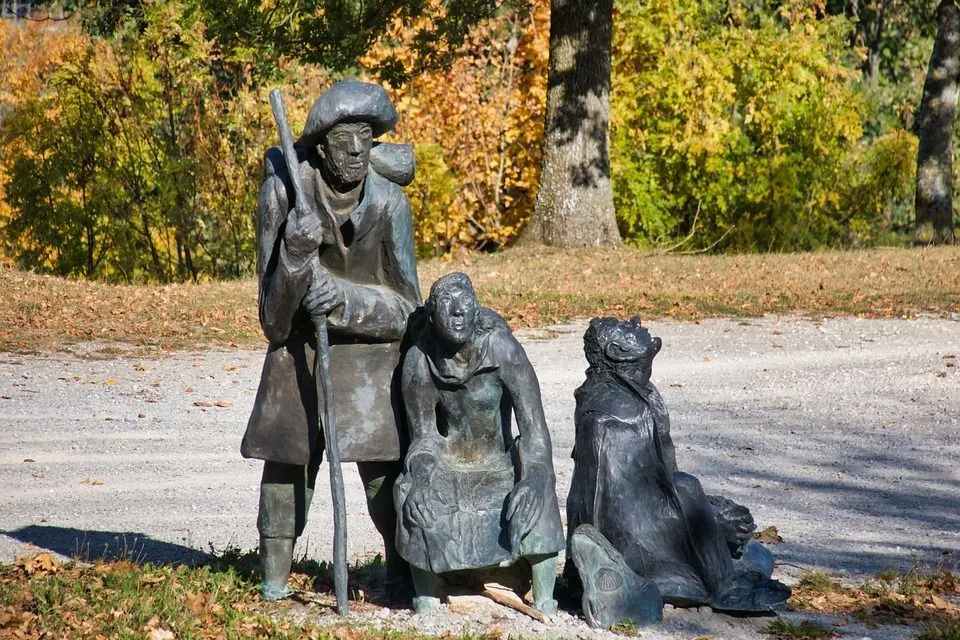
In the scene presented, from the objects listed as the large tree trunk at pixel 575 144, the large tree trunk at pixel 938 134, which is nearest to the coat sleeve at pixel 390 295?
the large tree trunk at pixel 575 144

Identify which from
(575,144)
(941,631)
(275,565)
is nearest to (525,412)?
(275,565)

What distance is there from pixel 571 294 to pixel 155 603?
1117cm

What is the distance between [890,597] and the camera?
6.45 meters

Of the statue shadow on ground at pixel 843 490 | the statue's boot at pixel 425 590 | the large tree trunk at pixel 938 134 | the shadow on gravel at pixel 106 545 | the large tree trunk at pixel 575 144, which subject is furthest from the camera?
the large tree trunk at pixel 938 134

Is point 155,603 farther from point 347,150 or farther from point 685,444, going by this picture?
point 685,444

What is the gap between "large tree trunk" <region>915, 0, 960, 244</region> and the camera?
23.7 metres

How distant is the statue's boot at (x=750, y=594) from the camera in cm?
594

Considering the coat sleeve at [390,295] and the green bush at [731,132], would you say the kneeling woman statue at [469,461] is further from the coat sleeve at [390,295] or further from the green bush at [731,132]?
the green bush at [731,132]

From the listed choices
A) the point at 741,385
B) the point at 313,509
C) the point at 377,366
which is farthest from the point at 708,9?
the point at 377,366

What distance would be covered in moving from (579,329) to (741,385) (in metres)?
2.60

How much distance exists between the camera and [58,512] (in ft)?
27.2

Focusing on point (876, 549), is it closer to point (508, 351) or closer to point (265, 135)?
point (508, 351)

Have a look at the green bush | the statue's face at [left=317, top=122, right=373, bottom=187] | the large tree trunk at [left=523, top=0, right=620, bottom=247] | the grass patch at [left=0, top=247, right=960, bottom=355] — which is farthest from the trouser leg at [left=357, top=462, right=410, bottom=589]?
the green bush

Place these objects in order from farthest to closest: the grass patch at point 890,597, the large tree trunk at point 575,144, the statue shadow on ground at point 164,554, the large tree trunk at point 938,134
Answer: the large tree trunk at point 938,134
the large tree trunk at point 575,144
the statue shadow on ground at point 164,554
the grass patch at point 890,597
